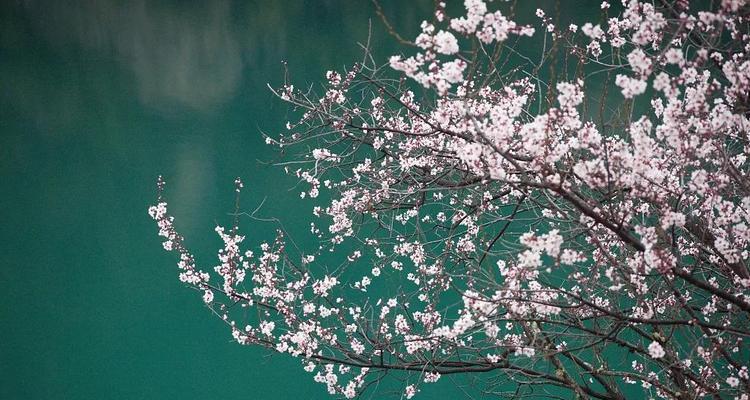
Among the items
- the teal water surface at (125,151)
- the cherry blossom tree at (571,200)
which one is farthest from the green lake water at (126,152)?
the cherry blossom tree at (571,200)

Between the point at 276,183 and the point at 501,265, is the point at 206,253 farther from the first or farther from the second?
the point at 501,265

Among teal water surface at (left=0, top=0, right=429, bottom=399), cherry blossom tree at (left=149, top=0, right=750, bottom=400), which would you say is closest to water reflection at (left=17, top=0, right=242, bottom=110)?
teal water surface at (left=0, top=0, right=429, bottom=399)

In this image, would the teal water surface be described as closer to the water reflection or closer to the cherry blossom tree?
the water reflection

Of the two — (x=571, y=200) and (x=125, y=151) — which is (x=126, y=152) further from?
(x=571, y=200)

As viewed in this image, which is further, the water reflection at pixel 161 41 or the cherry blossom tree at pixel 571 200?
the water reflection at pixel 161 41

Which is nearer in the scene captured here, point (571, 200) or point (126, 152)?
point (571, 200)

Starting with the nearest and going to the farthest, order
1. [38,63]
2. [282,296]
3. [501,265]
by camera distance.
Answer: [501,265], [282,296], [38,63]

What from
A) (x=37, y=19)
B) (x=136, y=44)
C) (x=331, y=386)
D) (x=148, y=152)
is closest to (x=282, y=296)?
(x=331, y=386)

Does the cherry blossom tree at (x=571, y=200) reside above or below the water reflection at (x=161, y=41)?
below

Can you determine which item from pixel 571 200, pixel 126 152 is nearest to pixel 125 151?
pixel 126 152

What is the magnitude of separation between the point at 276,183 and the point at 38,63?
199 cm

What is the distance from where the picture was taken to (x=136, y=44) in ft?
17.1

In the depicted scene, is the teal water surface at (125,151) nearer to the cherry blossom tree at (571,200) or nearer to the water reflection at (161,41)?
the water reflection at (161,41)

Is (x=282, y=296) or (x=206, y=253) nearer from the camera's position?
(x=282, y=296)
